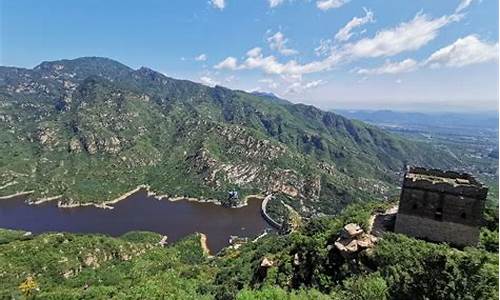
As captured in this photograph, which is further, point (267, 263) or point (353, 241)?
point (267, 263)

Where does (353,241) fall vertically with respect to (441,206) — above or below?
below

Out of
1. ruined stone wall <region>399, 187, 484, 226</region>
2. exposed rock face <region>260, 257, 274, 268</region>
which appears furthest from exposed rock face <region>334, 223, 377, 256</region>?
exposed rock face <region>260, 257, 274, 268</region>

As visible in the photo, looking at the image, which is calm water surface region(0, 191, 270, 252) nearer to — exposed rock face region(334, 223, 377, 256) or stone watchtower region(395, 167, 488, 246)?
exposed rock face region(334, 223, 377, 256)

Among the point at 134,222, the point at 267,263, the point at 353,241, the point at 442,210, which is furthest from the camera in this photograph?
the point at 134,222

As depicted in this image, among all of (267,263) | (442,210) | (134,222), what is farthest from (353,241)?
(134,222)

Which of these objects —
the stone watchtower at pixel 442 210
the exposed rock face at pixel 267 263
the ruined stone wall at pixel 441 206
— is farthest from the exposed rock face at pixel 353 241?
the exposed rock face at pixel 267 263

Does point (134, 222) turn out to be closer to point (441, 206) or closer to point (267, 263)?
point (267, 263)

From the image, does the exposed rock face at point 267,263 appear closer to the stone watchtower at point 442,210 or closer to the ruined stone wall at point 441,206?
the stone watchtower at point 442,210
